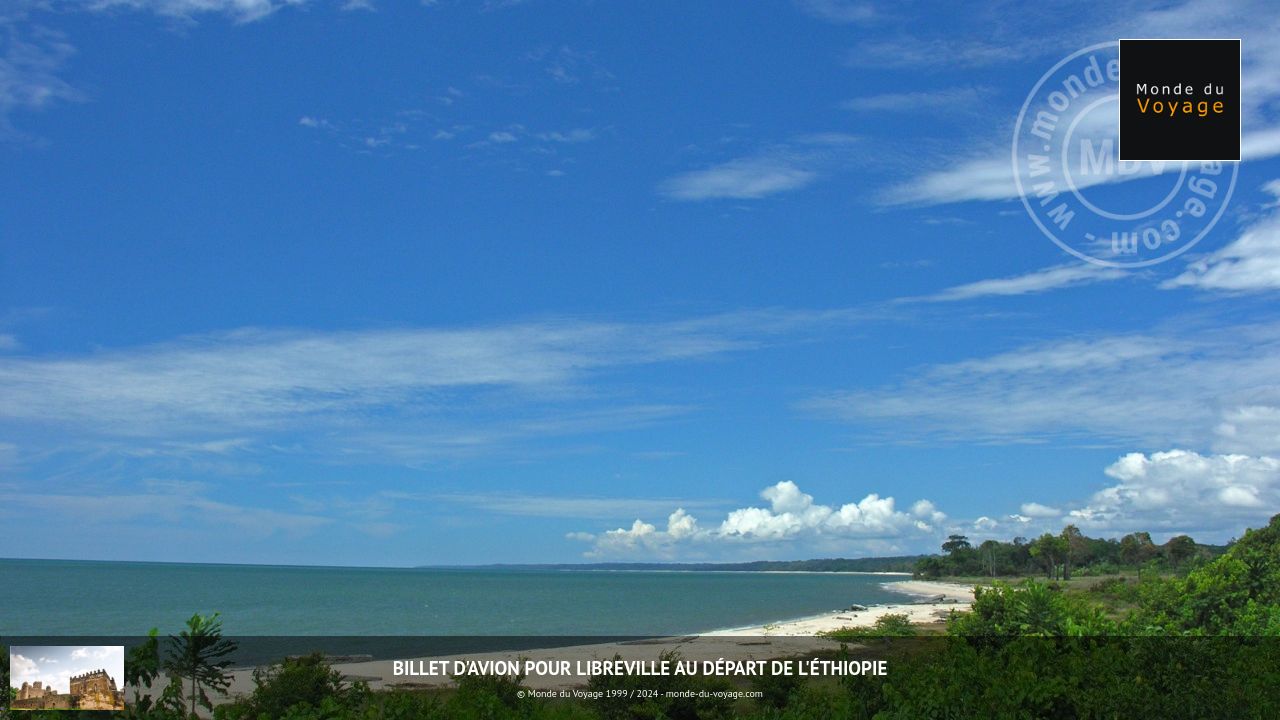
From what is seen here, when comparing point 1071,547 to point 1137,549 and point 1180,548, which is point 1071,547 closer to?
point 1137,549

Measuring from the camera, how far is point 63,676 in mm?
5695

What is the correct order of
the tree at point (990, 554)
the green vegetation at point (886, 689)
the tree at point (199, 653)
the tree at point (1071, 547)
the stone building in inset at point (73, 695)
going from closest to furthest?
1. the stone building in inset at point (73, 695)
2. the green vegetation at point (886, 689)
3. the tree at point (199, 653)
4. the tree at point (1071, 547)
5. the tree at point (990, 554)

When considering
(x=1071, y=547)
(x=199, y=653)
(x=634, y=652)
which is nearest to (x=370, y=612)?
(x=634, y=652)

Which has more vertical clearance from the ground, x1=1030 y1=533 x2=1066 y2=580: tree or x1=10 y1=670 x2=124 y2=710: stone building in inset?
x1=10 y1=670 x2=124 y2=710: stone building in inset

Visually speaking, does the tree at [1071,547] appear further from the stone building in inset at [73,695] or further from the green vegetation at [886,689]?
the stone building in inset at [73,695]

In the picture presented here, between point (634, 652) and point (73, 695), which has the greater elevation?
point (73, 695)

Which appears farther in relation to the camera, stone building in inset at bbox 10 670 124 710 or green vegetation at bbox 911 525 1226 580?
green vegetation at bbox 911 525 1226 580

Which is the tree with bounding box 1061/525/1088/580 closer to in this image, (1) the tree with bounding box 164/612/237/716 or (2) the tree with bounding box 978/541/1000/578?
(2) the tree with bounding box 978/541/1000/578

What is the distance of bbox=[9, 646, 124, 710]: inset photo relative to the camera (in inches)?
224

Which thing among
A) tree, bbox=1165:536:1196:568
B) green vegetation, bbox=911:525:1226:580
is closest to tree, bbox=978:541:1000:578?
green vegetation, bbox=911:525:1226:580

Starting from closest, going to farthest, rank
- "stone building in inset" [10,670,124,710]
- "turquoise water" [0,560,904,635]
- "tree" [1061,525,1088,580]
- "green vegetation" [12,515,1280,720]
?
1. "stone building in inset" [10,670,124,710]
2. "green vegetation" [12,515,1280,720]
3. "turquoise water" [0,560,904,635]
4. "tree" [1061,525,1088,580]

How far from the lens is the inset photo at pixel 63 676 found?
5695 mm

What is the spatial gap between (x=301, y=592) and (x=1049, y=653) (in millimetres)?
140155

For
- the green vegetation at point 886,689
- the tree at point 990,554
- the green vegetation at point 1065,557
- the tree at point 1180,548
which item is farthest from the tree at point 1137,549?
the green vegetation at point 886,689
